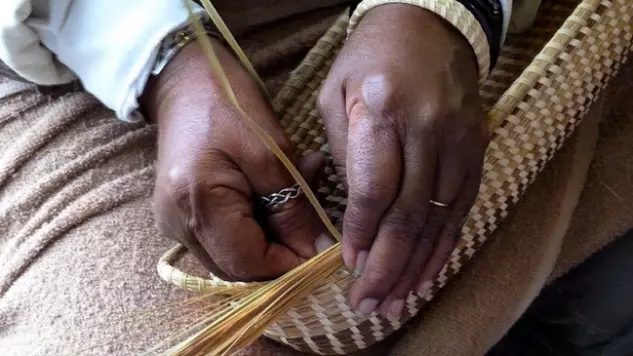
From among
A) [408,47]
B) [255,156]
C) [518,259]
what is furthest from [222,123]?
[518,259]

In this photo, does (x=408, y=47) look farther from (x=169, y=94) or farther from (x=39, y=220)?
(x=39, y=220)

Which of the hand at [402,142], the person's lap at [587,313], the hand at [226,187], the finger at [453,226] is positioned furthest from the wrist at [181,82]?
the person's lap at [587,313]

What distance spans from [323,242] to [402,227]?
79 millimetres

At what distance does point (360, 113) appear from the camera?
1.73 ft

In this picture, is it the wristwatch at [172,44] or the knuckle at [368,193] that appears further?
the wristwatch at [172,44]

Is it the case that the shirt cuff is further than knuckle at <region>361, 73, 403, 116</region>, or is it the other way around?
the shirt cuff

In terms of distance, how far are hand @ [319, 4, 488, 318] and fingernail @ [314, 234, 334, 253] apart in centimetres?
3

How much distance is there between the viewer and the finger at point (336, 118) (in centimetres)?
56

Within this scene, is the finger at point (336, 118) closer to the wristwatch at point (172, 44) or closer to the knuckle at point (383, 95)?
the knuckle at point (383, 95)

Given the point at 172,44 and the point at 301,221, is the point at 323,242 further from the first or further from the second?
the point at 172,44

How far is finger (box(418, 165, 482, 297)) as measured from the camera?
0.54 m

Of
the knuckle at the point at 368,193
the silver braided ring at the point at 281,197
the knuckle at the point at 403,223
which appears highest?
the knuckle at the point at 368,193

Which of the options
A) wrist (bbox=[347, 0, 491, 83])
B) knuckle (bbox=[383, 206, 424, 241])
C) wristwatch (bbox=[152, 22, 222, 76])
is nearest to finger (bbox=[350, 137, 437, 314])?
knuckle (bbox=[383, 206, 424, 241])

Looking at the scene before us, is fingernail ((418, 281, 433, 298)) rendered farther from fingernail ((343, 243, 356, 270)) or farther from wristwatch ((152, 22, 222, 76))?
wristwatch ((152, 22, 222, 76))
